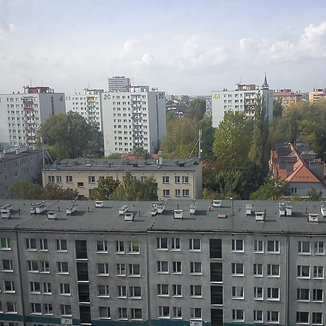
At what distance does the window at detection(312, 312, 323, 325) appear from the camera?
17531 mm

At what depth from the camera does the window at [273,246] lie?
57.4 feet

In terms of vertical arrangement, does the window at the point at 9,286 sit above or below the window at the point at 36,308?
above

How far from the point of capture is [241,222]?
18.5 meters

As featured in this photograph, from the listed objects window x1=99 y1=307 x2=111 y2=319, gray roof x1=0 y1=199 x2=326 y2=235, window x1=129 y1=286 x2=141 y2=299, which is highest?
gray roof x1=0 y1=199 x2=326 y2=235

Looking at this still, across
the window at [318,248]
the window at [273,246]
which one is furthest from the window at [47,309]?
the window at [318,248]

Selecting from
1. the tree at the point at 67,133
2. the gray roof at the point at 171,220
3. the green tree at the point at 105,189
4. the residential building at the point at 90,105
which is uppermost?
the residential building at the point at 90,105

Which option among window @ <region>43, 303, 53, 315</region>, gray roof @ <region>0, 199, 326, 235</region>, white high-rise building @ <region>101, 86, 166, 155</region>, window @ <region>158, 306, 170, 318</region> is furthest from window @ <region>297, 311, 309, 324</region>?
white high-rise building @ <region>101, 86, 166, 155</region>

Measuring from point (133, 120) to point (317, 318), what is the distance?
53979 mm

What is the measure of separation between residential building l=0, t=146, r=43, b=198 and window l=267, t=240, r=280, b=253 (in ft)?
87.6

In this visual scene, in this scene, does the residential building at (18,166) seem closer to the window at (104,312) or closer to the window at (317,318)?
the window at (104,312)

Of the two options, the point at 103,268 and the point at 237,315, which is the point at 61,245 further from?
the point at 237,315

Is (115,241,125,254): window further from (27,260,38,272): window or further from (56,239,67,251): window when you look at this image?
(27,260,38,272): window

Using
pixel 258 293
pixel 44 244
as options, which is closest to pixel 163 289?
pixel 258 293

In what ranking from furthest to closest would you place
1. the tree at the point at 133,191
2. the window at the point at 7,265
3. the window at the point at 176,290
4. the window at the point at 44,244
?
the tree at the point at 133,191 → the window at the point at 7,265 → the window at the point at 44,244 → the window at the point at 176,290
